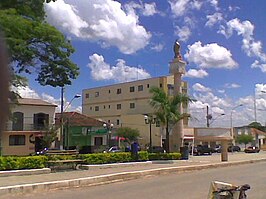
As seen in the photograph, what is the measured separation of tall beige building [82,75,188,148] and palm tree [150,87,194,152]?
3556 centimetres

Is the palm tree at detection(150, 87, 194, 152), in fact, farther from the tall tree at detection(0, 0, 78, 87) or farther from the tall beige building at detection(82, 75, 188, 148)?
the tall beige building at detection(82, 75, 188, 148)

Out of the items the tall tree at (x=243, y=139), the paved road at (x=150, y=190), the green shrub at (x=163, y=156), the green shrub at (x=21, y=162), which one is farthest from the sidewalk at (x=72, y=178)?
the tall tree at (x=243, y=139)

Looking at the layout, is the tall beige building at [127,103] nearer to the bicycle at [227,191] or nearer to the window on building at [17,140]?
the window on building at [17,140]

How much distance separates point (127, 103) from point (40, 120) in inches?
1098

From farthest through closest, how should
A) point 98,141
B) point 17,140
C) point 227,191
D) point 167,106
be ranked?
1. point 98,141
2. point 17,140
3. point 167,106
4. point 227,191

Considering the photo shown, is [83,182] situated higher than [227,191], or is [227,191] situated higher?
[227,191]

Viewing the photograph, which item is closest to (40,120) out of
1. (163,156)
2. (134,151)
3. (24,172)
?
(163,156)

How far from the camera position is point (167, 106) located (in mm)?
29547

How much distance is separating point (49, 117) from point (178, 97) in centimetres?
2825

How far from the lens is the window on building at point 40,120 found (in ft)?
171

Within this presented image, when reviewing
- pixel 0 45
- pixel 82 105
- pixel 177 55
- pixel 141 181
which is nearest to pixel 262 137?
pixel 82 105

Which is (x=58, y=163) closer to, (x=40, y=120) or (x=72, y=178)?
(x=72, y=178)

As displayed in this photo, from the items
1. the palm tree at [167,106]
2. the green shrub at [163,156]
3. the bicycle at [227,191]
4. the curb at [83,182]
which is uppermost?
the palm tree at [167,106]

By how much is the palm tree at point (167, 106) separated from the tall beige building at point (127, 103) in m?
35.6
